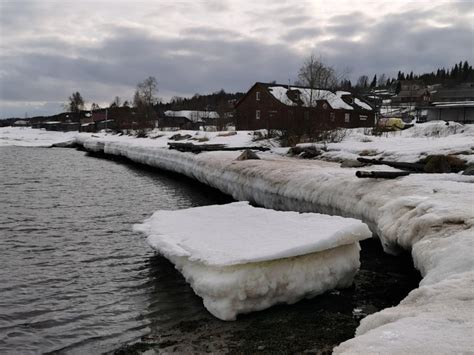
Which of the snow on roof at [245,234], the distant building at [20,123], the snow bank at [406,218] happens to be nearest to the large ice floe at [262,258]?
the snow on roof at [245,234]

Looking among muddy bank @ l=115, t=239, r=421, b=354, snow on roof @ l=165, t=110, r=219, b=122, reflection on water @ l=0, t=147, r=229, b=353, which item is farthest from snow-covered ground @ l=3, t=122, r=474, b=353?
snow on roof @ l=165, t=110, r=219, b=122

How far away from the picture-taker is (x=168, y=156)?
26.4 m

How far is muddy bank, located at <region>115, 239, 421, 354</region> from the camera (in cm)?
522

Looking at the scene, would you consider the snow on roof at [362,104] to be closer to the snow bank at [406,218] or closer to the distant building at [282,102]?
the distant building at [282,102]

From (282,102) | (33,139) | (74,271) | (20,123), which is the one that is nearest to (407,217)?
(74,271)

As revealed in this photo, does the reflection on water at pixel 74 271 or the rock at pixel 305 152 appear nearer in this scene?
the reflection on water at pixel 74 271

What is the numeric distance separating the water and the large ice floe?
215mm

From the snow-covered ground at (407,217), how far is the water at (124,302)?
1.03 meters

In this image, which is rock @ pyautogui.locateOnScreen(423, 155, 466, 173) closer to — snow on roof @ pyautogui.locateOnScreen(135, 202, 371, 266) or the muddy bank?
the muddy bank

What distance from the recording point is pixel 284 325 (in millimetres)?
5672

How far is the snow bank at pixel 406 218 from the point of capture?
3.18 metres

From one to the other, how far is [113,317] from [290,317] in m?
2.46

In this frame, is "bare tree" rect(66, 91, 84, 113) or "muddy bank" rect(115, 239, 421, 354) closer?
"muddy bank" rect(115, 239, 421, 354)

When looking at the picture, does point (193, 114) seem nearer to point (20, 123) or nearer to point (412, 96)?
point (412, 96)
